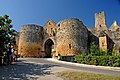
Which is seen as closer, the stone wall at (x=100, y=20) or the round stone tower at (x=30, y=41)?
the round stone tower at (x=30, y=41)

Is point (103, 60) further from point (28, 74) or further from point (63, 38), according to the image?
point (63, 38)

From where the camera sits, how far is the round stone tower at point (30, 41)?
36.0 meters

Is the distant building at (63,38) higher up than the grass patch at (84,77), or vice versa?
the distant building at (63,38)

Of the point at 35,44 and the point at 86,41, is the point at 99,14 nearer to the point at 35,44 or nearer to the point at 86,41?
the point at 86,41

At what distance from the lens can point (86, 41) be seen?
34281 mm

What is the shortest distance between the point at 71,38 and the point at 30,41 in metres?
9.92

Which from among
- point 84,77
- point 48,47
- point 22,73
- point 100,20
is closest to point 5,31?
point 22,73

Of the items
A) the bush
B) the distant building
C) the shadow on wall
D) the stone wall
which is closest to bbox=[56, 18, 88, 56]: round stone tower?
the distant building

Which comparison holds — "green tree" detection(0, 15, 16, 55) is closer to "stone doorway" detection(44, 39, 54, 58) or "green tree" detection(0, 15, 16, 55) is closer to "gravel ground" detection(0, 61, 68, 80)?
"gravel ground" detection(0, 61, 68, 80)

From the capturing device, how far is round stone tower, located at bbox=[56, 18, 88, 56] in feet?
103

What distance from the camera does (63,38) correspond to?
32.4 metres

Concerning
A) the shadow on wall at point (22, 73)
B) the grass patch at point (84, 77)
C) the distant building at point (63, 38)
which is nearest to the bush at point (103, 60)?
the grass patch at point (84, 77)

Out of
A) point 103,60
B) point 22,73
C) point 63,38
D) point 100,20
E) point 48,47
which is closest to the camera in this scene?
point 22,73

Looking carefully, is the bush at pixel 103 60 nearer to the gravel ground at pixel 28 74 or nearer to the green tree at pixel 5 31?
the gravel ground at pixel 28 74
